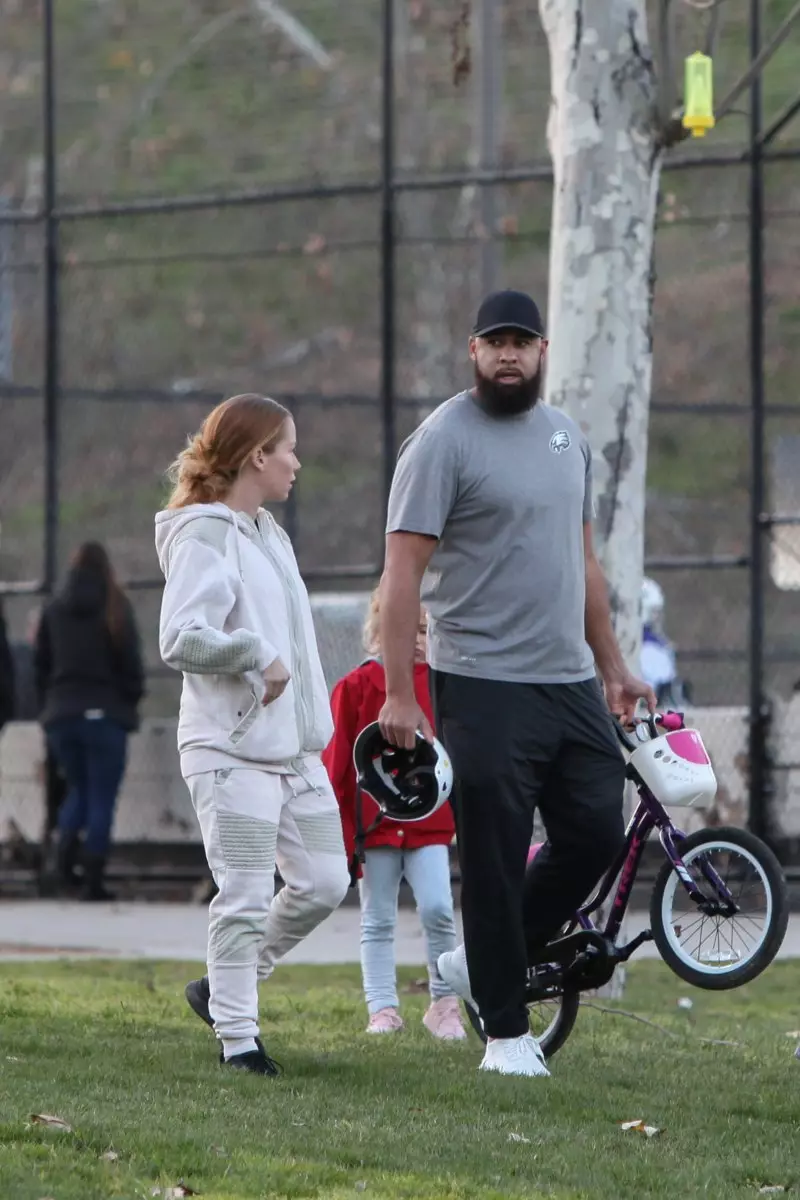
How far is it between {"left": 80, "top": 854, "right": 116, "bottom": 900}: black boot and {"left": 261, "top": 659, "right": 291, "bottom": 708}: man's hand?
264 inches

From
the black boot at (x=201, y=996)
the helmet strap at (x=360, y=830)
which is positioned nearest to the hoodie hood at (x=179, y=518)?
the black boot at (x=201, y=996)

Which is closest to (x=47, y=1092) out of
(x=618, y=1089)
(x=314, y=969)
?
(x=618, y=1089)

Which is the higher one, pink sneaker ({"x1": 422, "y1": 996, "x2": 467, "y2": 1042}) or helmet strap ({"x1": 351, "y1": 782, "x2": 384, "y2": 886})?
helmet strap ({"x1": 351, "y1": 782, "x2": 384, "y2": 886})

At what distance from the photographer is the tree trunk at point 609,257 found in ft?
26.8

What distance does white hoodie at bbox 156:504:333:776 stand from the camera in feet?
18.4

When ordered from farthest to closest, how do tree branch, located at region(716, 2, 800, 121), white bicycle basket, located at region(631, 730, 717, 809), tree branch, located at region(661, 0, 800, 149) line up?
tree branch, located at region(716, 2, 800, 121), tree branch, located at region(661, 0, 800, 149), white bicycle basket, located at region(631, 730, 717, 809)

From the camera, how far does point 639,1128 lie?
17.2 ft

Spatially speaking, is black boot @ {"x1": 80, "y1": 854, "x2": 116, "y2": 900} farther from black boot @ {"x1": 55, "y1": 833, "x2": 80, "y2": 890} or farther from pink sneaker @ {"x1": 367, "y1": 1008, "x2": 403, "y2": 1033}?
pink sneaker @ {"x1": 367, "y1": 1008, "x2": 403, "y2": 1033}

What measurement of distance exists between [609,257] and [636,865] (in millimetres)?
2822

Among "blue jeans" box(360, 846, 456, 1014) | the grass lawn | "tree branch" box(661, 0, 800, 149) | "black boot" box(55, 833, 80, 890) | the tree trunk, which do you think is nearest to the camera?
the grass lawn

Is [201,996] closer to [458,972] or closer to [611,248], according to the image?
[458,972]

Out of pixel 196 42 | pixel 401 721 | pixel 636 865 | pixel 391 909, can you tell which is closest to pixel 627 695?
pixel 636 865

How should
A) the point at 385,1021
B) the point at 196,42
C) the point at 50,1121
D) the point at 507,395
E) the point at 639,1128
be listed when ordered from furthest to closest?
the point at 196,42, the point at 385,1021, the point at 507,395, the point at 639,1128, the point at 50,1121

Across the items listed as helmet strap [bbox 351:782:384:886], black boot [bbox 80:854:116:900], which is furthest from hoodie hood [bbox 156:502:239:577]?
black boot [bbox 80:854:116:900]
